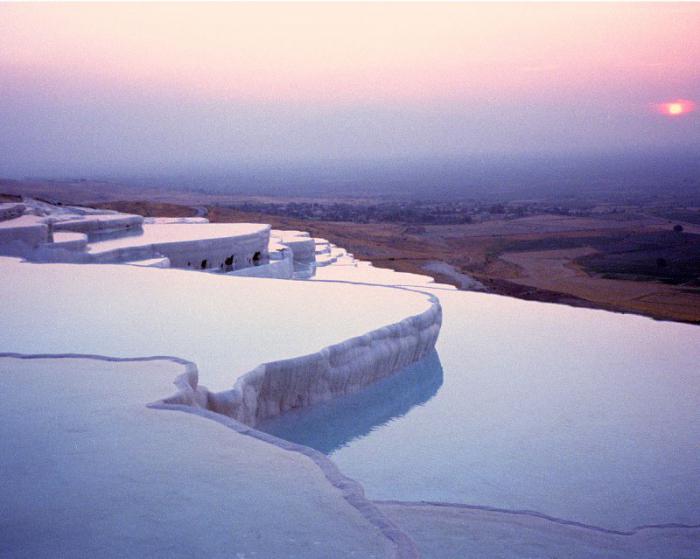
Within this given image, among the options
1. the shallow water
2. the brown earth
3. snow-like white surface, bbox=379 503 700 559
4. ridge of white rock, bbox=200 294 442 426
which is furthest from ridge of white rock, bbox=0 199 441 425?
the brown earth

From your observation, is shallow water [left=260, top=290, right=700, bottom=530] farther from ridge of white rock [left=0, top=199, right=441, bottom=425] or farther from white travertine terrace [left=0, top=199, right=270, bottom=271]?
white travertine terrace [left=0, top=199, right=270, bottom=271]

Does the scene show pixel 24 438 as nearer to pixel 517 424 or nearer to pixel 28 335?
pixel 28 335

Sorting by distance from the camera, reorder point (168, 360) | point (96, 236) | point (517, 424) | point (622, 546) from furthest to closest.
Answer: point (96, 236) < point (517, 424) < point (168, 360) < point (622, 546)

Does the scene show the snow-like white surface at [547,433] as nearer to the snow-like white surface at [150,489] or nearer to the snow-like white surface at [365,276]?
the snow-like white surface at [150,489]

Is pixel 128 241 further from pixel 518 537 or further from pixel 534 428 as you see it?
pixel 518 537

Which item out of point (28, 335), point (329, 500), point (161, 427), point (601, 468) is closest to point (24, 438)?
point (161, 427)

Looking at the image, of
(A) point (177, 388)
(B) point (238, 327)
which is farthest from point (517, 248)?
(A) point (177, 388)
